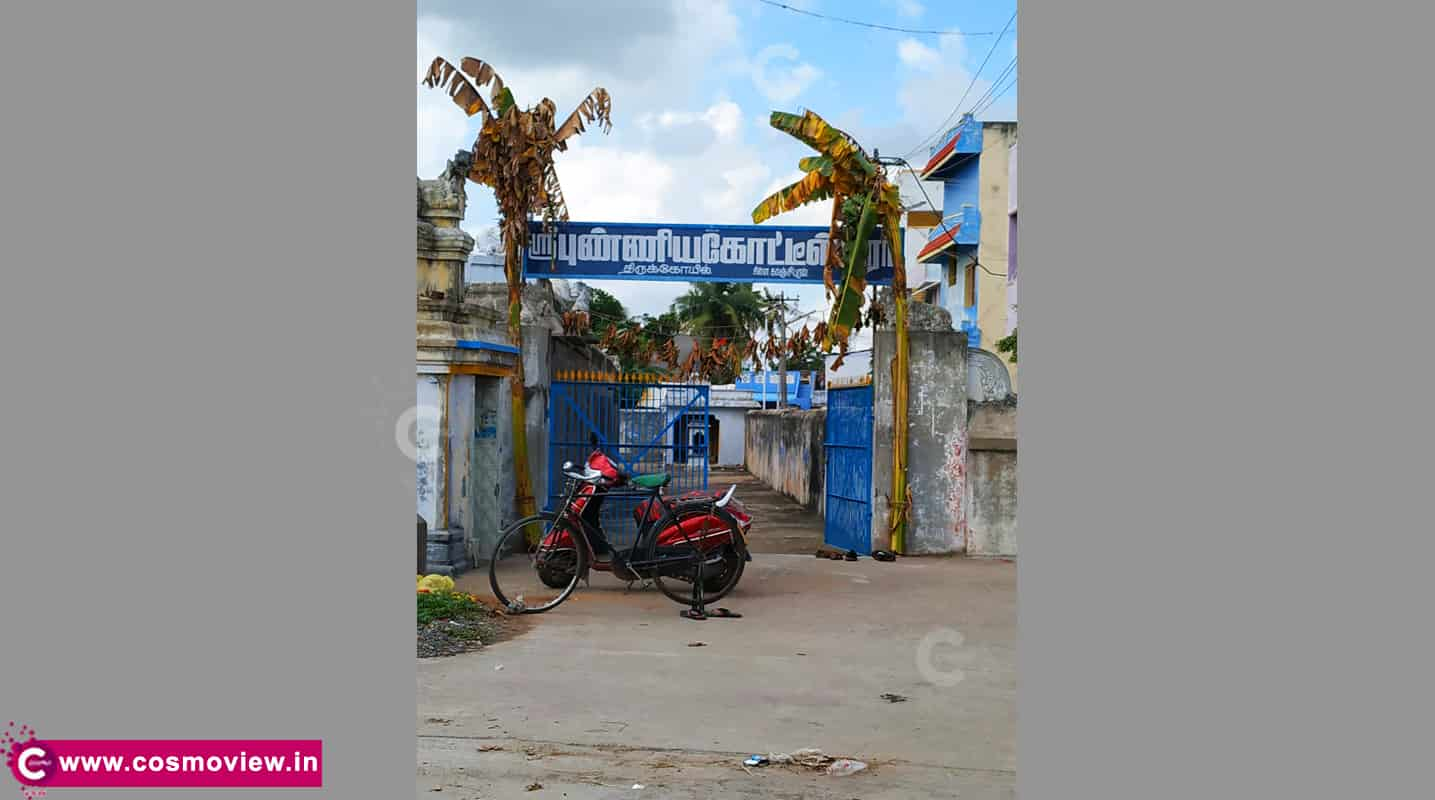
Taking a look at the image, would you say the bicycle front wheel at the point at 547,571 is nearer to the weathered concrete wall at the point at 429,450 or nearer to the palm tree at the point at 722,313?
the weathered concrete wall at the point at 429,450

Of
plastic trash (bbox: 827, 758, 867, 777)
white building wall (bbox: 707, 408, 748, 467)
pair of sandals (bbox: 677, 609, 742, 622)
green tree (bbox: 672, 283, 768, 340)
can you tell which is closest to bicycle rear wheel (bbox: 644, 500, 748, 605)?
pair of sandals (bbox: 677, 609, 742, 622)

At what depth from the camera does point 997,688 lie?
659cm

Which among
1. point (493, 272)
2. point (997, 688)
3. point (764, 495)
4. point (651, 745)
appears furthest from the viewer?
point (764, 495)

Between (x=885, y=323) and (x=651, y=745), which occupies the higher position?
(x=885, y=323)

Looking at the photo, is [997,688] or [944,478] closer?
[997,688]

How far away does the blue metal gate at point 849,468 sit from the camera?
13.0 metres

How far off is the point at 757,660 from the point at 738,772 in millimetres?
2508

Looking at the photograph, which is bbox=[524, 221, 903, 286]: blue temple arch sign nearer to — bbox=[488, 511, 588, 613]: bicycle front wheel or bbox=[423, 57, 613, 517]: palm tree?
bbox=[423, 57, 613, 517]: palm tree

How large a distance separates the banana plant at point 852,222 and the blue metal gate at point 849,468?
356 mm

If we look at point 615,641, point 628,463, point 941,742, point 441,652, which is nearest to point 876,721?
point 941,742

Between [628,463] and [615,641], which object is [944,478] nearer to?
[628,463]

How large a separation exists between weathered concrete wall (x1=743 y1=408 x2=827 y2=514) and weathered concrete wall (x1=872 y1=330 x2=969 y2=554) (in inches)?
125

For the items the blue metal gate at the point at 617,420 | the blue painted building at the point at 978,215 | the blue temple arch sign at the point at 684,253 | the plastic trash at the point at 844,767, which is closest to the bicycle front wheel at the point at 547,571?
the blue metal gate at the point at 617,420

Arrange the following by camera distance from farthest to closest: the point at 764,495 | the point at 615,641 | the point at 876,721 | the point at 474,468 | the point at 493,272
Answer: the point at 764,495 → the point at 493,272 → the point at 474,468 → the point at 615,641 → the point at 876,721
